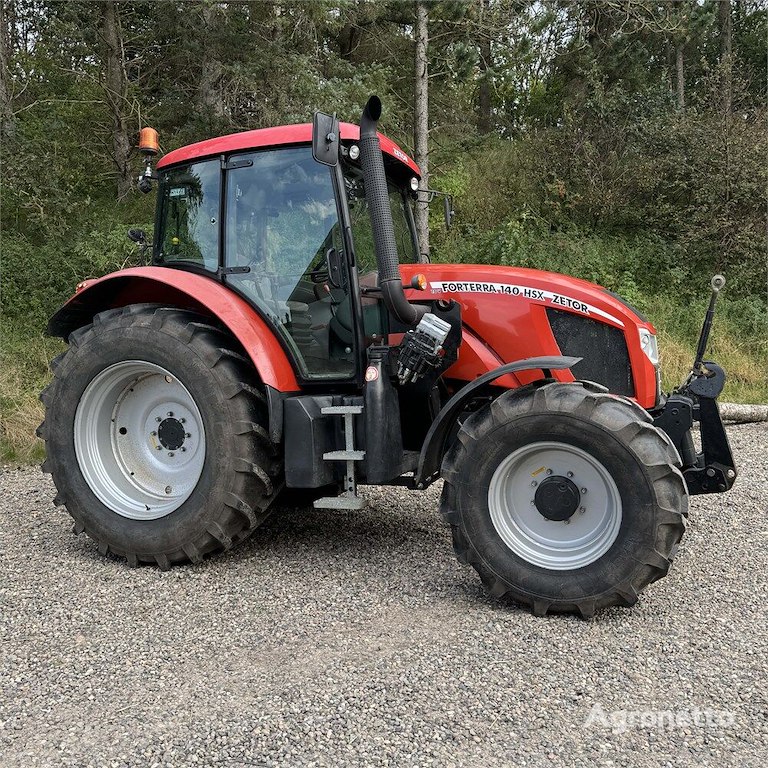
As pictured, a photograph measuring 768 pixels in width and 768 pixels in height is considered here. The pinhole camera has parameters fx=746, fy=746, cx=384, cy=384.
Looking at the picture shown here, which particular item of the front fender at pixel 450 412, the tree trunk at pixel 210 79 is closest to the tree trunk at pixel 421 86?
Result: the tree trunk at pixel 210 79

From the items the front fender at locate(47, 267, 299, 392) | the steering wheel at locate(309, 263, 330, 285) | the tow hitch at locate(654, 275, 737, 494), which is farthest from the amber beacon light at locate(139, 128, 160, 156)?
the tow hitch at locate(654, 275, 737, 494)

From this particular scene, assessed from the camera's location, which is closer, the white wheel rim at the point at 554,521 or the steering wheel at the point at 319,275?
the white wheel rim at the point at 554,521

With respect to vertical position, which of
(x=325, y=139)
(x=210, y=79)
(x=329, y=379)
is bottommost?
(x=329, y=379)

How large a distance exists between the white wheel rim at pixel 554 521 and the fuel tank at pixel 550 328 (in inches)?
24.1

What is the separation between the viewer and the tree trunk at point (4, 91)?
11.4 m

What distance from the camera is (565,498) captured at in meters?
3.45

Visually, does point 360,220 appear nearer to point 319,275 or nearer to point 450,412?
point 319,275

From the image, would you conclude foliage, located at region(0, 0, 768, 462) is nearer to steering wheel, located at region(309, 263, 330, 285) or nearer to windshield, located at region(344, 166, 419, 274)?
windshield, located at region(344, 166, 419, 274)

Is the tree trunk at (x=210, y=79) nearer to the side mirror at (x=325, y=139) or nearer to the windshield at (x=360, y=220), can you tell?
the windshield at (x=360, y=220)

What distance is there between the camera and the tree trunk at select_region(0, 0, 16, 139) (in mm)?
11430

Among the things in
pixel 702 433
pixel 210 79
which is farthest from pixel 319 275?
pixel 210 79

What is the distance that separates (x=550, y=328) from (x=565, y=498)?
0.99 metres

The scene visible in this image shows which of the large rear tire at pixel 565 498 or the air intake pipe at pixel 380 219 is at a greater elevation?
the air intake pipe at pixel 380 219

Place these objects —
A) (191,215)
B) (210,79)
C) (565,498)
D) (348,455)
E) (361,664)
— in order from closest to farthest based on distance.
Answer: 1. (361,664)
2. (565,498)
3. (348,455)
4. (191,215)
5. (210,79)
